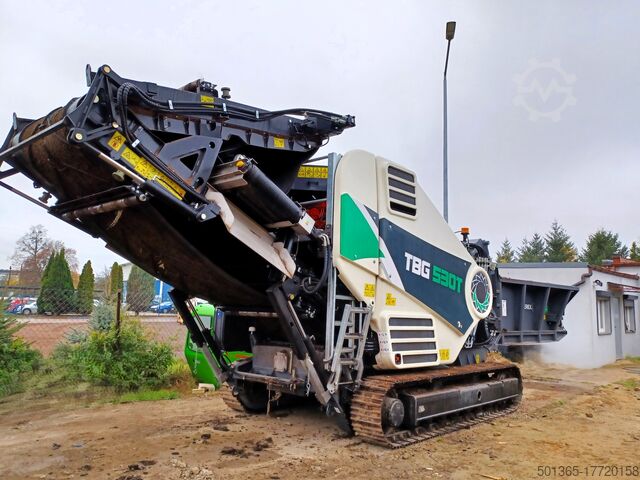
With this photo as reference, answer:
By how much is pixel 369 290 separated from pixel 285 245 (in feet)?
3.69

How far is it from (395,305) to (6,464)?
4.12 metres

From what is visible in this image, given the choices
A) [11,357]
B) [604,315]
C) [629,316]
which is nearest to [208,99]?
[11,357]

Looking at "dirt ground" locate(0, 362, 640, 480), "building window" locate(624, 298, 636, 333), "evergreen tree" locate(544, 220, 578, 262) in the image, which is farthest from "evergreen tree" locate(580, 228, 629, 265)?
"dirt ground" locate(0, 362, 640, 480)

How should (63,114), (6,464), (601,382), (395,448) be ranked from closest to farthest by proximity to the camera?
(63,114)
(6,464)
(395,448)
(601,382)

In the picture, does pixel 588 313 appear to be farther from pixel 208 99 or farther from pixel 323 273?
pixel 208 99

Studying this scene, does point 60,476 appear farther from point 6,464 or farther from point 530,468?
point 530,468

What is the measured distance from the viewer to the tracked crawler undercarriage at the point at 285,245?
4.14m

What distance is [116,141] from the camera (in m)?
3.90

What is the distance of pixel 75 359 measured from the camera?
27.8ft

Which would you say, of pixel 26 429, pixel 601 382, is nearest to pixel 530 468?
pixel 26 429

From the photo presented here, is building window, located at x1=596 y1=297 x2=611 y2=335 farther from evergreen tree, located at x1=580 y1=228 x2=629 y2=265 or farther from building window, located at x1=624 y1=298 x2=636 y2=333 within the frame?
evergreen tree, located at x1=580 y1=228 x2=629 y2=265

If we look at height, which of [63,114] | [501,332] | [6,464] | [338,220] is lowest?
[6,464]

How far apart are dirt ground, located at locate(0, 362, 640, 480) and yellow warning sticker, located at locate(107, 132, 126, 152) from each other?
2802 millimetres

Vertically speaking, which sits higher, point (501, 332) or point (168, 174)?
point (168, 174)
